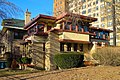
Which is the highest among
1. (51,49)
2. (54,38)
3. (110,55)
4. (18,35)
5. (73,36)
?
(18,35)

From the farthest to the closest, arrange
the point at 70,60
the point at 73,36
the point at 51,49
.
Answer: the point at 73,36 < the point at 51,49 < the point at 70,60

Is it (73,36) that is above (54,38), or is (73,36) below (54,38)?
above

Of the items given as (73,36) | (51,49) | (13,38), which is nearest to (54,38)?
(51,49)

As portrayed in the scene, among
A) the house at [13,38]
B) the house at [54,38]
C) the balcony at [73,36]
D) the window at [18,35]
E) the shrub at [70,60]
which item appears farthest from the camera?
the window at [18,35]

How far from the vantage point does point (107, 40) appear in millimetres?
33781

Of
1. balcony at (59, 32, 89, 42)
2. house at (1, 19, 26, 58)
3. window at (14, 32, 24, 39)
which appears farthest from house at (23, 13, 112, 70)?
window at (14, 32, 24, 39)

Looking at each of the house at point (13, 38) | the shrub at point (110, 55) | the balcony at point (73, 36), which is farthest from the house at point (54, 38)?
the house at point (13, 38)

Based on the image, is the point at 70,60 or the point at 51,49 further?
the point at 51,49

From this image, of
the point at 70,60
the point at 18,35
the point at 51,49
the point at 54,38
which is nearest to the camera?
the point at 70,60

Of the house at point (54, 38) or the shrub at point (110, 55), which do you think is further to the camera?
the house at point (54, 38)

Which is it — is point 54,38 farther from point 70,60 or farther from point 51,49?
point 70,60

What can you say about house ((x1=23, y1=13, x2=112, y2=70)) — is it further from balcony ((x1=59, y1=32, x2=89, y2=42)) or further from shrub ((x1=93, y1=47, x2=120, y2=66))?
shrub ((x1=93, y1=47, x2=120, y2=66))

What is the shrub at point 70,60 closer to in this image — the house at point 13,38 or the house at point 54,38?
the house at point 54,38

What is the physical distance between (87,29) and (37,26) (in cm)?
622
